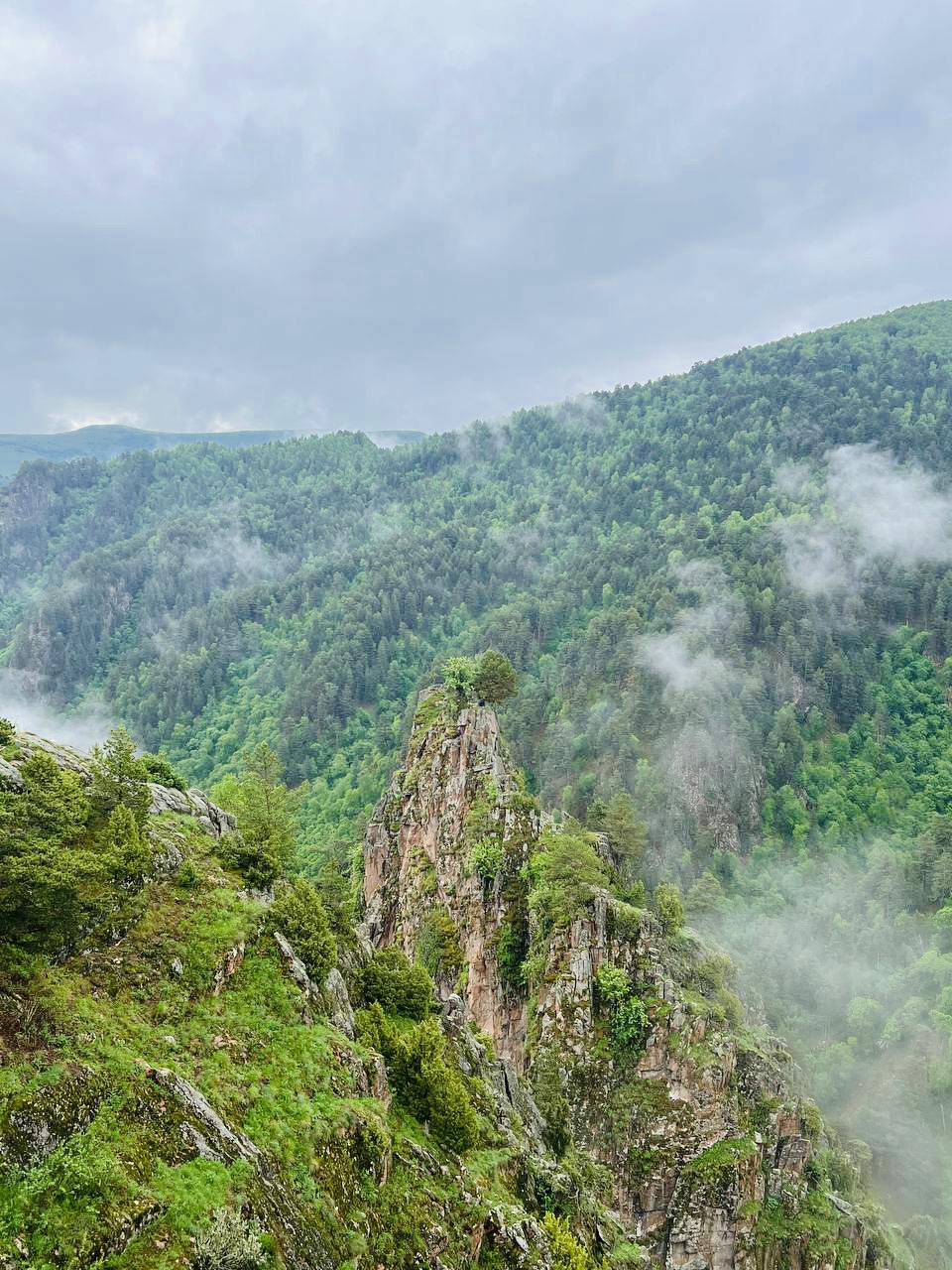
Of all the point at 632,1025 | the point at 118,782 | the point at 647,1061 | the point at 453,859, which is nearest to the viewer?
the point at 118,782

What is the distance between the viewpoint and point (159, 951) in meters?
26.4

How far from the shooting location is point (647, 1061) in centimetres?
4928

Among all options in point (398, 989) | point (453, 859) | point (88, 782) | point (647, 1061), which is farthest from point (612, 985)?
point (88, 782)

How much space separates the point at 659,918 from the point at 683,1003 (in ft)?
35.5

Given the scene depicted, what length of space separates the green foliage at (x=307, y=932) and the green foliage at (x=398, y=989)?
15.2 feet

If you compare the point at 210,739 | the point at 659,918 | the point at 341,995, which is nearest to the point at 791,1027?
the point at 659,918

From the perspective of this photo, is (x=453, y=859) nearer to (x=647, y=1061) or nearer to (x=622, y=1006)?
(x=622, y=1006)

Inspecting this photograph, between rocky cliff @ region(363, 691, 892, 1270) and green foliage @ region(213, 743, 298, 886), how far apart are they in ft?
62.4

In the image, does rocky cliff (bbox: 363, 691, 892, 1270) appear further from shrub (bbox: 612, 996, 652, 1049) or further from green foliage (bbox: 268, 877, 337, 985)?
green foliage (bbox: 268, 877, 337, 985)

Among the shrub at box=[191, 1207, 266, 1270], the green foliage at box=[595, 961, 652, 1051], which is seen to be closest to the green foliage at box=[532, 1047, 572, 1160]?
the green foliage at box=[595, 961, 652, 1051]

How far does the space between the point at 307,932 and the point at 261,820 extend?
1091cm

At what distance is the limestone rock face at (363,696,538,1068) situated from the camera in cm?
5878

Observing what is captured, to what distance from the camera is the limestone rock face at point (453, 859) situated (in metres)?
58.8

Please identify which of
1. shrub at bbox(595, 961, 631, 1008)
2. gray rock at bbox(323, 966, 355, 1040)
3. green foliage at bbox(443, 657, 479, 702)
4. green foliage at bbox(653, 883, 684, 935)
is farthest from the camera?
green foliage at bbox(443, 657, 479, 702)
